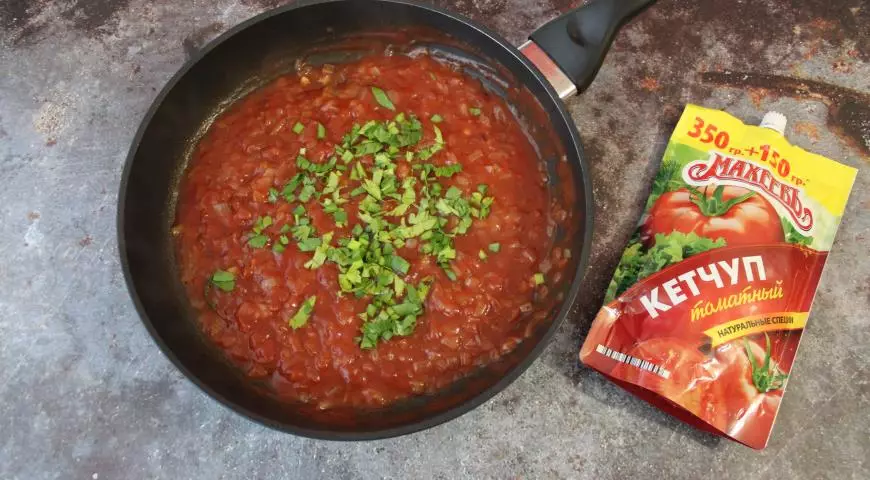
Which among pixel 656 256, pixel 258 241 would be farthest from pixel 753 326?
pixel 258 241

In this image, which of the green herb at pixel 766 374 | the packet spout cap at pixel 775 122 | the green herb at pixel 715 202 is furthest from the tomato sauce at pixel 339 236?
the packet spout cap at pixel 775 122

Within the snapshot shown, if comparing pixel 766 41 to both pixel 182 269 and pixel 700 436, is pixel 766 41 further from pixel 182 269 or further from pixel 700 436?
pixel 182 269

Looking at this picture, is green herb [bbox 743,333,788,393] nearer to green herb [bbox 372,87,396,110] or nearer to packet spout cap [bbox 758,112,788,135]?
packet spout cap [bbox 758,112,788,135]

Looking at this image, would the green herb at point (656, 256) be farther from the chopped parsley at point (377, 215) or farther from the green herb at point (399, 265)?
the green herb at point (399, 265)

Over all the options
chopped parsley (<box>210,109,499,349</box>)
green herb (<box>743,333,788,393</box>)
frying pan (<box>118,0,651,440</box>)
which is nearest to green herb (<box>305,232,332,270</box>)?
chopped parsley (<box>210,109,499,349</box>)

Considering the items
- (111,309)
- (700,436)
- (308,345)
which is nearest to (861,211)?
(700,436)
